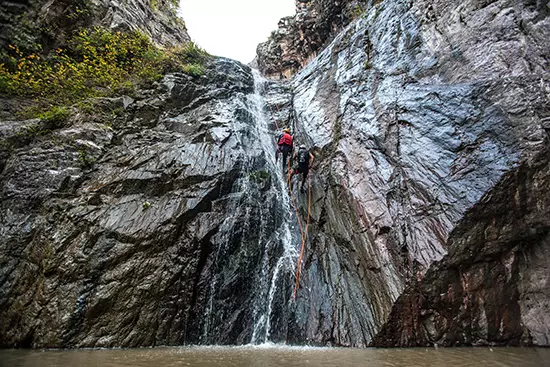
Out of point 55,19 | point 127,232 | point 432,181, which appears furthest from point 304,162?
point 55,19

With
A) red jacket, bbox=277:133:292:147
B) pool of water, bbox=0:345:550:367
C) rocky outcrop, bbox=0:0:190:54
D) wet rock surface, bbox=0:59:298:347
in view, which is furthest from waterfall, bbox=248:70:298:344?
rocky outcrop, bbox=0:0:190:54

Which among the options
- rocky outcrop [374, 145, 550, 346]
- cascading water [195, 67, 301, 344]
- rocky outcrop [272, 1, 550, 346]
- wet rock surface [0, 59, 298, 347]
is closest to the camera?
rocky outcrop [374, 145, 550, 346]

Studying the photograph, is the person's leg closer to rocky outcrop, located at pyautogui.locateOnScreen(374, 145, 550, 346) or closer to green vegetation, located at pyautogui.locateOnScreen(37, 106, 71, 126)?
rocky outcrop, located at pyautogui.locateOnScreen(374, 145, 550, 346)

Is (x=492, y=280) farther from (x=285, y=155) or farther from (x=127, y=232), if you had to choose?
(x=127, y=232)

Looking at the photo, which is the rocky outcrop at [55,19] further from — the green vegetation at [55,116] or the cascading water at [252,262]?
the cascading water at [252,262]

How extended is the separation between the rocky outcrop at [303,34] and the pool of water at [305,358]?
17.0 metres

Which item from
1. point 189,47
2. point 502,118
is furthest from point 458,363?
point 189,47

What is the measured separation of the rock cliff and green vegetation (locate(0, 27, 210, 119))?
1.76m

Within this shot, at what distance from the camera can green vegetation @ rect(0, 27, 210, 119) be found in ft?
32.8

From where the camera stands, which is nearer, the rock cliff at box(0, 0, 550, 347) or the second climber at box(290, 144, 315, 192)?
the rock cliff at box(0, 0, 550, 347)

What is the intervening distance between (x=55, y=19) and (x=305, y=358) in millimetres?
15224

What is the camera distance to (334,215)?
7.36m

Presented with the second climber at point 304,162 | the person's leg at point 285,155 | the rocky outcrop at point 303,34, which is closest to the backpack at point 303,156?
the second climber at point 304,162

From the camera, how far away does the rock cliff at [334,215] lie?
17.1 feet
